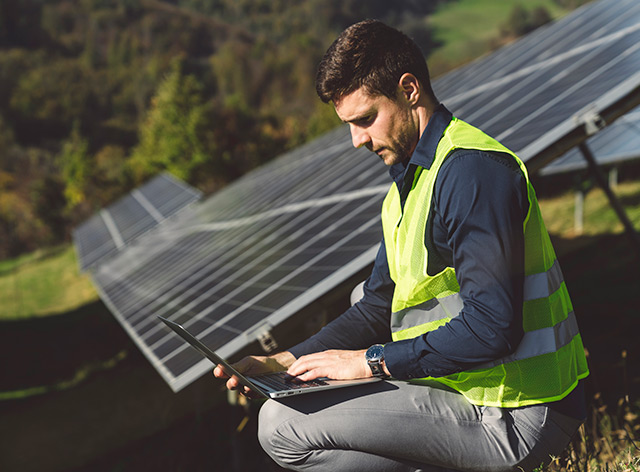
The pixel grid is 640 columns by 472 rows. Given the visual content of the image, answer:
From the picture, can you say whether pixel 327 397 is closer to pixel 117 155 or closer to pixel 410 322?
pixel 410 322

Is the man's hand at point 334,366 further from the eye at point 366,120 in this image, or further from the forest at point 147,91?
the forest at point 147,91

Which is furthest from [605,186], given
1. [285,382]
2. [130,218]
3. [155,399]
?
[130,218]

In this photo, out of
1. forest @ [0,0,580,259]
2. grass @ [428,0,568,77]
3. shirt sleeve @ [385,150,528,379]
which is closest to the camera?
shirt sleeve @ [385,150,528,379]

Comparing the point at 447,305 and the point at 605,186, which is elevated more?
the point at 447,305

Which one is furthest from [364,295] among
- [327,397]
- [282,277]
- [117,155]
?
[117,155]

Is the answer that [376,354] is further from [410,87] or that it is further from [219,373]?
[410,87]

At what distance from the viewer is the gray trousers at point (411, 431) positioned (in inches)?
84.0

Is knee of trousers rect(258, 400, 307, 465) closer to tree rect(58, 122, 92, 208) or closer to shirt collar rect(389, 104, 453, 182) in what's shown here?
shirt collar rect(389, 104, 453, 182)

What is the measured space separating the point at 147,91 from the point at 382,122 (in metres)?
80.8

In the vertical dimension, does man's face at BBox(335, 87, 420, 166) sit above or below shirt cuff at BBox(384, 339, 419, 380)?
above

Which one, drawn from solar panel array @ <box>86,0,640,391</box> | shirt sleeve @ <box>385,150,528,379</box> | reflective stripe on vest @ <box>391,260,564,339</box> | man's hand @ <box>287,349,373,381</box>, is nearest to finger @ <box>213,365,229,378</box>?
man's hand @ <box>287,349,373,381</box>

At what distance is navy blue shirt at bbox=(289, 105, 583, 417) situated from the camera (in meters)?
1.86

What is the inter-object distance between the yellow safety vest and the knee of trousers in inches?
24.2

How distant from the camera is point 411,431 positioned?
2162mm
